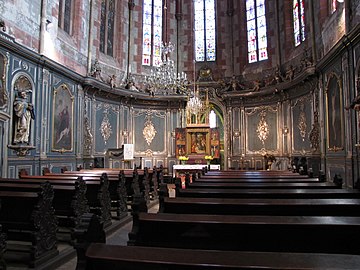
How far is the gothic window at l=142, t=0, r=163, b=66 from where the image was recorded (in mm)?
21266

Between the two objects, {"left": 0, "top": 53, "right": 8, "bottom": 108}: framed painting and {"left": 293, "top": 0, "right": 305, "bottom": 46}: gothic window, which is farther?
{"left": 293, "top": 0, "right": 305, "bottom": 46}: gothic window

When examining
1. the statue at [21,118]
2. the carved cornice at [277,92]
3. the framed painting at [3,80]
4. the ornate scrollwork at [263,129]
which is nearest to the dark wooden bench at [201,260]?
the framed painting at [3,80]

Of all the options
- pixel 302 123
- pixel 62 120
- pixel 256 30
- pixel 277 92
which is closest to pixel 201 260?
pixel 62 120

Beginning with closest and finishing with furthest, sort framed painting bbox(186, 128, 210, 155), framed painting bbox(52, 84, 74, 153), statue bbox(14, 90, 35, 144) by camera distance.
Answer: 1. statue bbox(14, 90, 35, 144)
2. framed painting bbox(52, 84, 74, 153)
3. framed painting bbox(186, 128, 210, 155)

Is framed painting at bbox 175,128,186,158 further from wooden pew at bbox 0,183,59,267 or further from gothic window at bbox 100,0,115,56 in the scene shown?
wooden pew at bbox 0,183,59,267

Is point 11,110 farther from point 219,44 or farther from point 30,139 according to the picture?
point 219,44

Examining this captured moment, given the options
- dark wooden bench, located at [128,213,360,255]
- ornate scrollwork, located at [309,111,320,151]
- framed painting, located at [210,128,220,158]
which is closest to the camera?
dark wooden bench, located at [128,213,360,255]

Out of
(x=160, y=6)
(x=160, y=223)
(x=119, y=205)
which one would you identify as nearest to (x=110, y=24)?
(x=160, y=6)

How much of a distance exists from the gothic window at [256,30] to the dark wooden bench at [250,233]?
18.9 meters

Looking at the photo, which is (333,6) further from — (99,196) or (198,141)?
(99,196)

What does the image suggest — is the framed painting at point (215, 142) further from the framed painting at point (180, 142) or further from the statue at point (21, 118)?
the statue at point (21, 118)

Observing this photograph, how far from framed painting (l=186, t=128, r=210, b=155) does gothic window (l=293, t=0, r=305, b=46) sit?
25.2ft

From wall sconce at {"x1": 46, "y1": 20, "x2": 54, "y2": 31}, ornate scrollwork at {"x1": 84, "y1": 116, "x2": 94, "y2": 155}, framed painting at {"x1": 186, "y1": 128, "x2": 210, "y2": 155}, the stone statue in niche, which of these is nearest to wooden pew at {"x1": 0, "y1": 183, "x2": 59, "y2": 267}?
wall sconce at {"x1": 46, "y1": 20, "x2": 54, "y2": 31}

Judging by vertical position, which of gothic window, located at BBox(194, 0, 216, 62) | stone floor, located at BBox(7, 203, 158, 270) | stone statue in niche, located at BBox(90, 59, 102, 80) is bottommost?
stone floor, located at BBox(7, 203, 158, 270)
